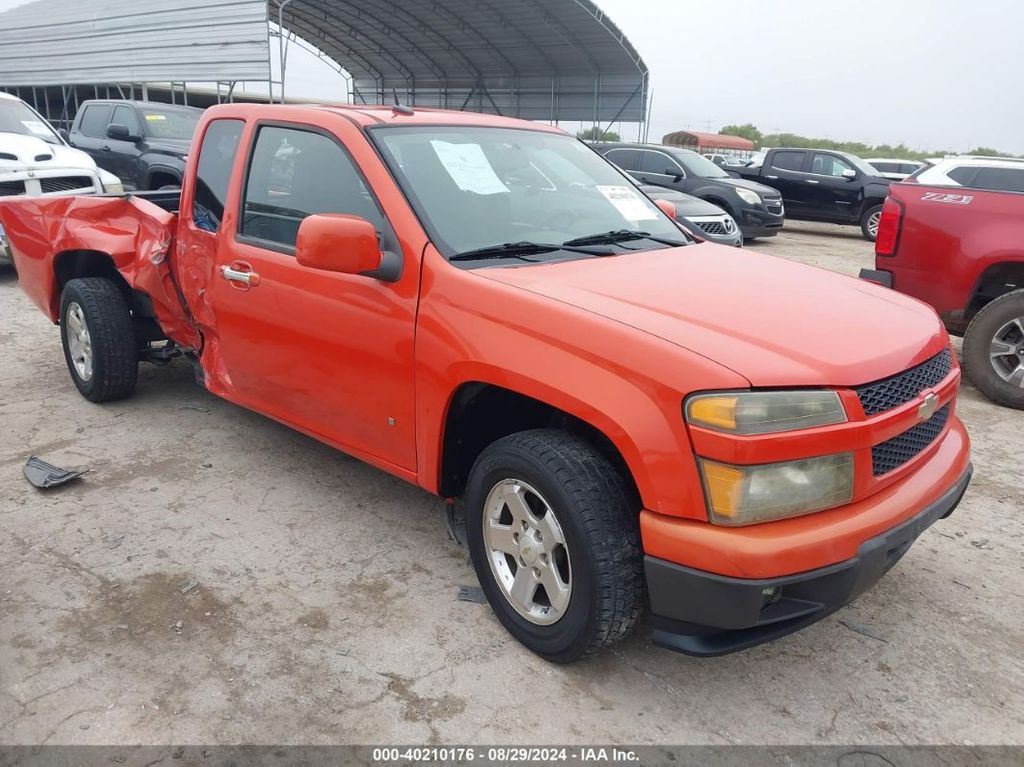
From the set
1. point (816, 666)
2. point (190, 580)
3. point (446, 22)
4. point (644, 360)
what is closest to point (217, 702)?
point (190, 580)

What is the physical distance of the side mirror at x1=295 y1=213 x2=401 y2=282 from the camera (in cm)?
271

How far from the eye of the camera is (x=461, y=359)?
2.62m

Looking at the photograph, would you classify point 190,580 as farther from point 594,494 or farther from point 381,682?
point 594,494

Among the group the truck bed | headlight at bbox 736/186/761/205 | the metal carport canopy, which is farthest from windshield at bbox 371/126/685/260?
the metal carport canopy

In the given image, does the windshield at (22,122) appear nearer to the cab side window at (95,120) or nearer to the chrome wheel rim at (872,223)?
the cab side window at (95,120)

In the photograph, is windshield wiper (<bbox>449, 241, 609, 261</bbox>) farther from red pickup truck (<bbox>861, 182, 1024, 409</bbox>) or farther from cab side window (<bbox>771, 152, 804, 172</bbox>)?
cab side window (<bbox>771, 152, 804, 172</bbox>)

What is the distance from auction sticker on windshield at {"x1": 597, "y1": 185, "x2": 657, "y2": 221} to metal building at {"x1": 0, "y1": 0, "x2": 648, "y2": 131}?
1512 cm

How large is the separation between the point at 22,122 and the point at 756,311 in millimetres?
9697

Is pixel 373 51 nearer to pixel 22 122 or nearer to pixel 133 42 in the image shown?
pixel 133 42

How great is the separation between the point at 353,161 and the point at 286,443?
6.20ft

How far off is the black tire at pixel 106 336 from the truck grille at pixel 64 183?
4.01 m

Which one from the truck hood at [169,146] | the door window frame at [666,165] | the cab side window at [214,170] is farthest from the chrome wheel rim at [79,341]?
the door window frame at [666,165]

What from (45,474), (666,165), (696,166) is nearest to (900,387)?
(45,474)

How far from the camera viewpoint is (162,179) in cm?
1015
